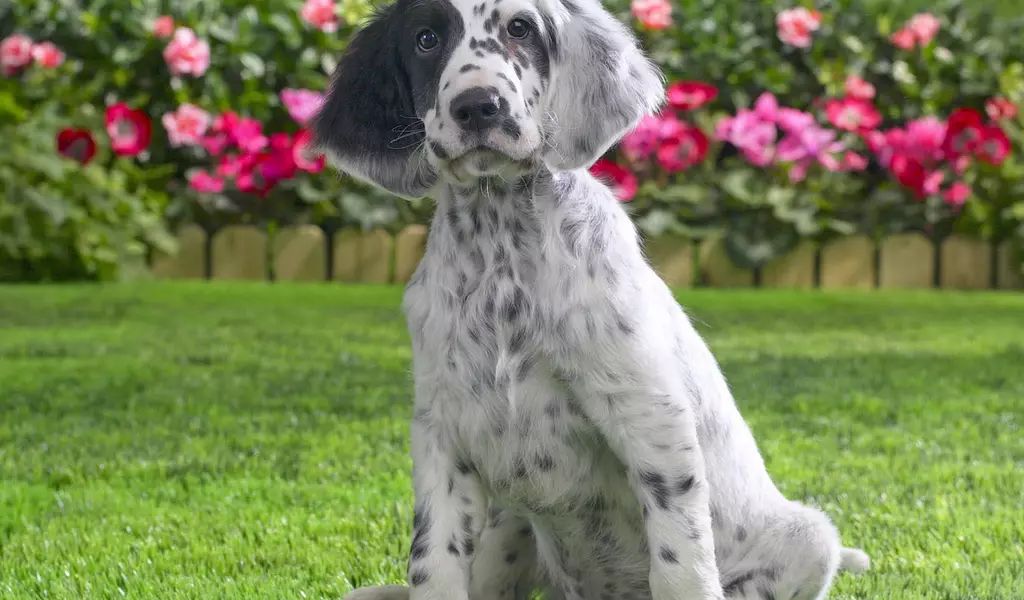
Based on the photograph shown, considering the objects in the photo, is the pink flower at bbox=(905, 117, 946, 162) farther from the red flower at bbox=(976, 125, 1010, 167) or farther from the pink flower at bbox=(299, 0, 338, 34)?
the pink flower at bbox=(299, 0, 338, 34)

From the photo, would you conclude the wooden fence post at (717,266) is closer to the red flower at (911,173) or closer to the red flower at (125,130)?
the red flower at (911,173)

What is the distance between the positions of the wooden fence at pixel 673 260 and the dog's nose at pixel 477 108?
20.4 ft

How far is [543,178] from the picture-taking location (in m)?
2.39

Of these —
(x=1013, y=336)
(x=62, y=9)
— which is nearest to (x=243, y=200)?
(x=62, y=9)

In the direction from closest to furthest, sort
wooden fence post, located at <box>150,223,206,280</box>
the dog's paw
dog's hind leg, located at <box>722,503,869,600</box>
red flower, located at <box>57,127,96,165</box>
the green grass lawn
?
dog's hind leg, located at <box>722,503,869,600</box> → the dog's paw → the green grass lawn → red flower, located at <box>57,127,96,165</box> → wooden fence post, located at <box>150,223,206,280</box>

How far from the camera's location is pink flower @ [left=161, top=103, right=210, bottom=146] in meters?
8.59

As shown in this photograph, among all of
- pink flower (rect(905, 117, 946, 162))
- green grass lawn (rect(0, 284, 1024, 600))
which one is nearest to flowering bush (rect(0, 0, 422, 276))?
green grass lawn (rect(0, 284, 1024, 600))

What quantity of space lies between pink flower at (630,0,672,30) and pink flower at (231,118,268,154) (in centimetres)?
289

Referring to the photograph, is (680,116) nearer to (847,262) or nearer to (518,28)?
(847,262)

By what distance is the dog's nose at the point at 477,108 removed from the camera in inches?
86.6

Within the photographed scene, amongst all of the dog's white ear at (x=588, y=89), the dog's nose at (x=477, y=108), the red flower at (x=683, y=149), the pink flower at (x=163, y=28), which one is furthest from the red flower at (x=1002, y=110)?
the dog's nose at (x=477, y=108)

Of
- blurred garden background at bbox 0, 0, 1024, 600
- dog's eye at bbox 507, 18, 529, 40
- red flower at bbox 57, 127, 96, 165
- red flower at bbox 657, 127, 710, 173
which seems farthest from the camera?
red flower at bbox 657, 127, 710, 173

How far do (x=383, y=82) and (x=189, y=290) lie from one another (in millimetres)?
5685

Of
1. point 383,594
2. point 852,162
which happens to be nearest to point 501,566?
point 383,594
